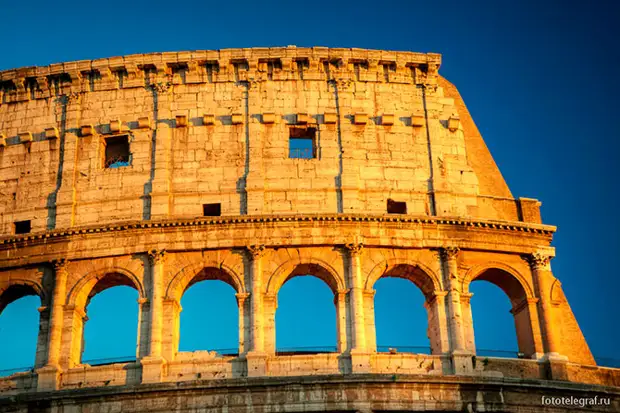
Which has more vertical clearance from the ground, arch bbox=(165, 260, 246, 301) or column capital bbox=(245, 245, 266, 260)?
column capital bbox=(245, 245, 266, 260)

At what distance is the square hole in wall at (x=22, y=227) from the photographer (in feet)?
92.5

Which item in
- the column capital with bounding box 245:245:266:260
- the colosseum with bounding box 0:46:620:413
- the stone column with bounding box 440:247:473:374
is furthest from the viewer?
the column capital with bounding box 245:245:266:260

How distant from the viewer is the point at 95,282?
2702cm

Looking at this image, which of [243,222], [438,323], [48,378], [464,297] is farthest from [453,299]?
[48,378]

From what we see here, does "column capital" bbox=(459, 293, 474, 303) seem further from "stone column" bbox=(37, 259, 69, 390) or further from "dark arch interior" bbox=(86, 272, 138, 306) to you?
"stone column" bbox=(37, 259, 69, 390)

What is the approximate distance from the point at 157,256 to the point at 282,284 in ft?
11.5

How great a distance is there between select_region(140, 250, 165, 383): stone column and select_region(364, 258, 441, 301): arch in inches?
220

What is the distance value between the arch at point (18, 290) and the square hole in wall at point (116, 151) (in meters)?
4.26

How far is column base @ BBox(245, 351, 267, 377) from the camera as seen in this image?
25.0 meters

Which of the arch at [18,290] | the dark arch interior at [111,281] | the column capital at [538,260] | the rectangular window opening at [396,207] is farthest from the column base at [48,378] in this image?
the column capital at [538,260]

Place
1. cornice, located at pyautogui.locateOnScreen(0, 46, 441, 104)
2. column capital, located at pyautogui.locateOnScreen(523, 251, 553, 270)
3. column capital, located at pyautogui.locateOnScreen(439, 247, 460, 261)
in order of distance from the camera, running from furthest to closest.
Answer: cornice, located at pyautogui.locateOnScreen(0, 46, 441, 104) < column capital, located at pyautogui.locateOnScreen(523, 251, 553, 270) < column capital, located at pyautogui.locateOnScreen(439, 247, 460, 261)

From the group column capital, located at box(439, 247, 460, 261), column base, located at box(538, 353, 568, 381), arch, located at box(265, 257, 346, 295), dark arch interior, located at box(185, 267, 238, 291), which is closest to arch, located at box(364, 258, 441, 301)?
column capital, located at box(439, 247, 460, 261)

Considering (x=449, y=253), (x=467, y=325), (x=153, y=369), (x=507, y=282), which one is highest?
(x=449, y=253)

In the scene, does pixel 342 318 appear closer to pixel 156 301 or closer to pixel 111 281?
pixel 156 301
